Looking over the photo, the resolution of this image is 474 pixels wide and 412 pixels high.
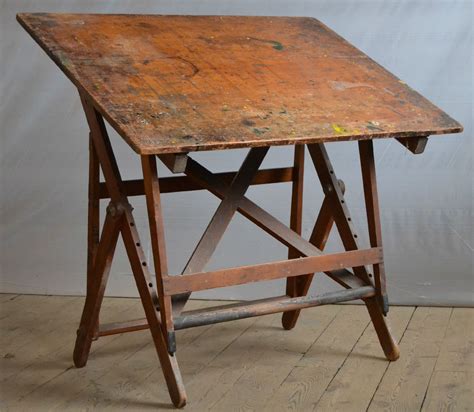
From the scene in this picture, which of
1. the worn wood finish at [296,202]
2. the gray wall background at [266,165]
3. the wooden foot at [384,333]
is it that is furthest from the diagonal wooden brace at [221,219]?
the gray wall background at [266,165]

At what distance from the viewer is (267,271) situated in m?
3.79

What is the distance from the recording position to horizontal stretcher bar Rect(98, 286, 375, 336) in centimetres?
370

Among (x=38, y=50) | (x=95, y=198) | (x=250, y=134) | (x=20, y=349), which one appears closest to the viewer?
(x=250, y=134)

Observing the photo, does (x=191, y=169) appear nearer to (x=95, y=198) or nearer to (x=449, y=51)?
(x=95, y=198)

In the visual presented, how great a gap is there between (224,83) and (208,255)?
605mm

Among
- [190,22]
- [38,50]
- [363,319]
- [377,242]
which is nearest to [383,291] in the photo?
[377,242]

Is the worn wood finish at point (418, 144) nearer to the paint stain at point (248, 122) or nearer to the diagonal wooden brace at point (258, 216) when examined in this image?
the diagonal wooden brace at point (258, 216)

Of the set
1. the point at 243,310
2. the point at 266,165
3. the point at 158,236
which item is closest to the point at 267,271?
the point at 243,310

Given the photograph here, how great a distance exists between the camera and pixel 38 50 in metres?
5.24

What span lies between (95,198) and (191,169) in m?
0.44

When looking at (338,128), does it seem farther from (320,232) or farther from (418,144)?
(320,232)

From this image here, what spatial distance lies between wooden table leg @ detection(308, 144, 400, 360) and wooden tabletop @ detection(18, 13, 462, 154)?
37 cm

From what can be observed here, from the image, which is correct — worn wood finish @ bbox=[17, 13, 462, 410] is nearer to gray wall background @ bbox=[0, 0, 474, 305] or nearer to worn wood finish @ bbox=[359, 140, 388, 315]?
worn wood finish @ bbox=[359, 140, 388, 315]

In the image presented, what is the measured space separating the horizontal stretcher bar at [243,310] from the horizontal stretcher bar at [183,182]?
495 mm
